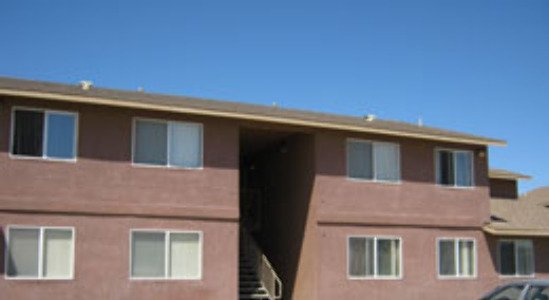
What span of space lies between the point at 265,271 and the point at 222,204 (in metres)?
3.71

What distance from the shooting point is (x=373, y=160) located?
2445cm

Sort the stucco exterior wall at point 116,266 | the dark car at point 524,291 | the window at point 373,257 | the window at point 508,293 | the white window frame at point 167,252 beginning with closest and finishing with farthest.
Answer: the dark car at point 524,291
the window at point 508,293
the stucco exterior wall at point 116,266
the white window frame at point 167,252
the window at point 373,257

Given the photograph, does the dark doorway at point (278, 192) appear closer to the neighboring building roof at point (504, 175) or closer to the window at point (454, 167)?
the window at point (454, 167)

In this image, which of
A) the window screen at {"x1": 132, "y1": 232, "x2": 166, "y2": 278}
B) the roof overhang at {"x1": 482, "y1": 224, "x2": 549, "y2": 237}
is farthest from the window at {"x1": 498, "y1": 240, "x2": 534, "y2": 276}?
the window screen at {"x1": 132, "y1": 232, "x2": 166, "y2": 278}

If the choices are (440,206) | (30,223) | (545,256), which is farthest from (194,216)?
(545,256)

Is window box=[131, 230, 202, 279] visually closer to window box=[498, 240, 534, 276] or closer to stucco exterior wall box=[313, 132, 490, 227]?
stucco exterior wall box=[313, 132, 490, 227]

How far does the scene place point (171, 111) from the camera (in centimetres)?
2091

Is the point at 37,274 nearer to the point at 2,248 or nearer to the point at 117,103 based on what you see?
the point at 2,248

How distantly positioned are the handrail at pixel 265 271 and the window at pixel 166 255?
3.37m

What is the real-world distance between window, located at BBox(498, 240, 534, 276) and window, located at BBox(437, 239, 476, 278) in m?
1.56

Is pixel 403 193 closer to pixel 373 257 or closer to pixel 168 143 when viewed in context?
pixel 373 257

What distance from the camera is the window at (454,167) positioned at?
25891mm

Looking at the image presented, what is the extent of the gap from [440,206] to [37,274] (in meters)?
12.9

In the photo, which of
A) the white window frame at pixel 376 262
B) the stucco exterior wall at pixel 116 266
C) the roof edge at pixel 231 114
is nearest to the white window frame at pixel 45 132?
the roof edge at pixel 231 114
